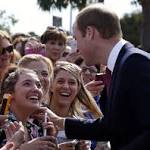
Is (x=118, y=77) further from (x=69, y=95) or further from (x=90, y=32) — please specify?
(x=69, y=95)

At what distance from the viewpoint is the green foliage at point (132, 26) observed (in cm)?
5217

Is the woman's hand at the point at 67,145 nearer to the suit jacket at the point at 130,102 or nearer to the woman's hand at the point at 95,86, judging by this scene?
the suit jacket at the point at 130,102

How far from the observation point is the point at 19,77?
4945 mm

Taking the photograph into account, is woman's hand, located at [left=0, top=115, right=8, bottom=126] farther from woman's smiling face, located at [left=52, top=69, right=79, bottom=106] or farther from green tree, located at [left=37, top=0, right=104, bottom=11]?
green tree, located at [left=37, top=0, right=104, bottom=11]

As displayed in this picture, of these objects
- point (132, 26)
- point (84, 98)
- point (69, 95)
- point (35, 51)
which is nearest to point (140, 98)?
point (69, 95)

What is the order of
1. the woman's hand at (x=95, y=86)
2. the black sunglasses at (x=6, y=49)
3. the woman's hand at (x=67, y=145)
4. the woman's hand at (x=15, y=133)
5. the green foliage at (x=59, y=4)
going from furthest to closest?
the green foliage at (x=59, y=4)
the black sunglasses at (x=6, y=49)
the woman's hand at (x=95, y=86)
the woman's hand at (x=67, y=145)
the woman's hand at (x=15, y=133)

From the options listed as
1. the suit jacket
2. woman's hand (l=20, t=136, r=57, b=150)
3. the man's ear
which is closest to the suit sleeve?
the suit jacket

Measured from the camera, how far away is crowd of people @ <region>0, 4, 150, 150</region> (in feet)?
13.1

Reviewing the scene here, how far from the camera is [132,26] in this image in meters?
55.7

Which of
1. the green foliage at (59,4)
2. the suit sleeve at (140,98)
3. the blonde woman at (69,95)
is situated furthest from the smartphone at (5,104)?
the green foliage at (59,4)

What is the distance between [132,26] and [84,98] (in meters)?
50.5

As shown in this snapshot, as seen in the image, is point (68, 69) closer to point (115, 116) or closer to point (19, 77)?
point (19, 77)

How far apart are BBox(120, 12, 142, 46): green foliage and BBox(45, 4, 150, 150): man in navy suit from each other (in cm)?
4621

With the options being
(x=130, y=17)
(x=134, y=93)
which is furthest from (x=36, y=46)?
(x=130, y=17)
